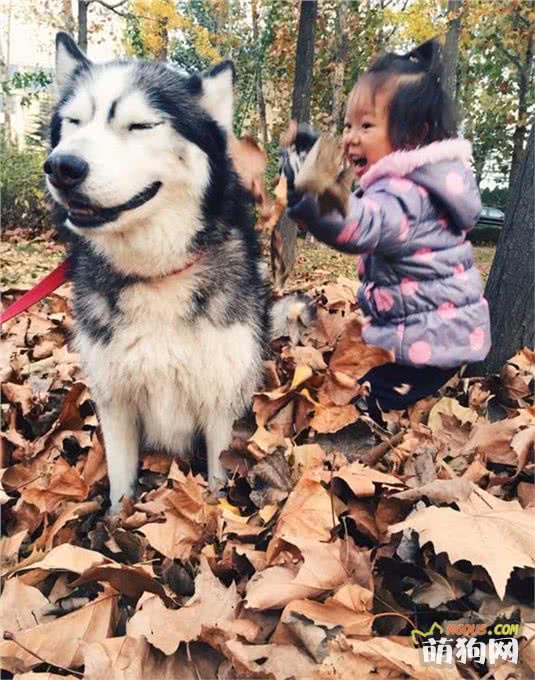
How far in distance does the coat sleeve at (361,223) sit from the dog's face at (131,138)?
22.1 inches

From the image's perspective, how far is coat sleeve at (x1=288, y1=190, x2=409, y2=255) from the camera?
1.44 metres

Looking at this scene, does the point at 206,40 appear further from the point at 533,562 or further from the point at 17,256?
the point at 17,256

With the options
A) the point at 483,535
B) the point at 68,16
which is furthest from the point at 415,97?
the point at 68,16

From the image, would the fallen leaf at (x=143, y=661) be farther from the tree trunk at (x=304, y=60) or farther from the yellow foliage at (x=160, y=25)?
the tree trunk at (x=304, y=60)

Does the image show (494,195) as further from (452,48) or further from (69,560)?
(69,560)

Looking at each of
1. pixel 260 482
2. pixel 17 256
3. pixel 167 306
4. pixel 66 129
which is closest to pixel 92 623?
pixel 260 482

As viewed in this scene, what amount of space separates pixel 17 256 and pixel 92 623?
21.0 ft

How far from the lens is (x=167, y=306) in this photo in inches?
75.4

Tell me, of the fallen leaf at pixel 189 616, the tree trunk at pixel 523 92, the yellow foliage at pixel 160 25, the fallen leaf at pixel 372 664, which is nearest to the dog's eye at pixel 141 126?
the yellow foliage at pixel 160 25

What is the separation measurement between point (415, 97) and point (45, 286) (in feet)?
4.81

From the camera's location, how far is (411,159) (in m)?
1.88

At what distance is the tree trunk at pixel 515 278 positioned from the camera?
251 centimetres

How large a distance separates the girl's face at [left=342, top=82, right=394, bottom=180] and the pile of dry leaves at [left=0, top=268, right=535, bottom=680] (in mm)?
642

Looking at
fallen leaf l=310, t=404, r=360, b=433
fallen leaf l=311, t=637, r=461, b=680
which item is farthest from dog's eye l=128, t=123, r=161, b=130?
fallen leaf l=311, t=637, r=461, b=680
